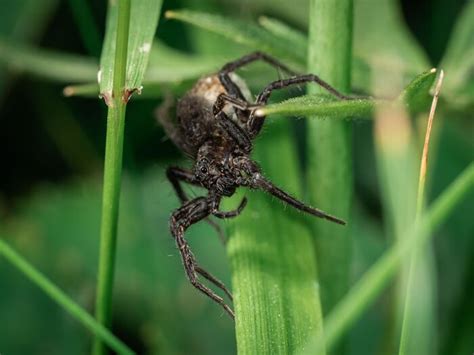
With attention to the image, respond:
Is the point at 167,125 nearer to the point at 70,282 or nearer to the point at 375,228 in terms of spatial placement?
the point at 70,282

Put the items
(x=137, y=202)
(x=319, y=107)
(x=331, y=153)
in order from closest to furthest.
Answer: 1. (x=319, y=107)
2. (x=331, y=153)
3. (x=137, y=202)

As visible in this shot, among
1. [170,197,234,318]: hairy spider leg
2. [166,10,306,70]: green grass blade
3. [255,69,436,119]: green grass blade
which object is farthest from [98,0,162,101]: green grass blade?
[170,197,234,318]: hairy spider leg

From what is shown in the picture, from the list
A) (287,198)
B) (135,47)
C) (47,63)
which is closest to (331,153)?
(287,198)

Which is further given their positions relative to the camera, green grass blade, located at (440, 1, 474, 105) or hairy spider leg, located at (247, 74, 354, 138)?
green grass blade, located at (440, 1, 474, 105)

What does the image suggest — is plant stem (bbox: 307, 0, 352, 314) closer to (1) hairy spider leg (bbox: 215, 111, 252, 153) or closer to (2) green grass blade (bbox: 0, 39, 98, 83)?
(1) hairy spider leg (bbox: 215, 111, 252, 153)

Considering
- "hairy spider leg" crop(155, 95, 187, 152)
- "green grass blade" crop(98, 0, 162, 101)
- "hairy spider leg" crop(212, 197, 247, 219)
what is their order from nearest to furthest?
"green grass blade" crop(98, 0, 162, 101) → "hairy spider leg" crop(212, 197, 247, 219) → "hairy spider leg" crop(155, 95, 187, 152)

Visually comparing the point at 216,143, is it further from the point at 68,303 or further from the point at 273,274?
the point at 68,303
